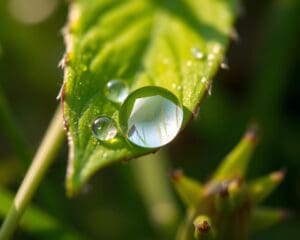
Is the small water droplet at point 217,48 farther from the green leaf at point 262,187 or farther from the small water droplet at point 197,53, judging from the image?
the green leaf at point 262,187

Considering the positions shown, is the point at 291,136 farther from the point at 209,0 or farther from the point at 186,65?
the point at 186,65

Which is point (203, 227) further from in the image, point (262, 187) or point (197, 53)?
point (197, 53)

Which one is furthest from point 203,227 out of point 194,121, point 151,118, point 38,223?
point 194,121

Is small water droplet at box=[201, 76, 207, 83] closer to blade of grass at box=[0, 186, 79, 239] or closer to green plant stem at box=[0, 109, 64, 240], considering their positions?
green plant stem at box=[0, 109, 64, 240]

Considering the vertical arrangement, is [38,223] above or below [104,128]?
below

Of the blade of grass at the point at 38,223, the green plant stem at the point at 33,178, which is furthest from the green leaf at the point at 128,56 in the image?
A: the blade of grass at the point at 38,223

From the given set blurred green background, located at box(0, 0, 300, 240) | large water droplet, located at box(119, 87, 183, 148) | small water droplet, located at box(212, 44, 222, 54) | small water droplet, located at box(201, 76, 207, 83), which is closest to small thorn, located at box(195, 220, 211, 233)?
large water droplet, located at box(119, 87, 183, 148)

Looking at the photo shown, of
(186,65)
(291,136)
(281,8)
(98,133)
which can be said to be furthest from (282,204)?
(98,133)
